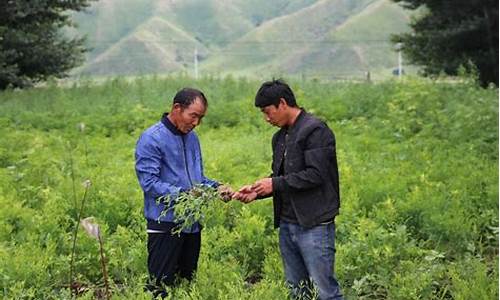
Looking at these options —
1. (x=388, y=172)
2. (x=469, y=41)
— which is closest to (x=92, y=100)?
(x=388, y=172)

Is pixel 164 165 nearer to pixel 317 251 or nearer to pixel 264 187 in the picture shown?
pixel 264 187

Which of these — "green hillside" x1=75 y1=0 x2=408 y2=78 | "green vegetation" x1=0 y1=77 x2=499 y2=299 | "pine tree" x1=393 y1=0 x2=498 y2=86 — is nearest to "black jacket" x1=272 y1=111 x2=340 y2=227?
"green vegetation" x1=0 y1=77 x2=499 y2=299

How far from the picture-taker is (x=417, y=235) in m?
6.44

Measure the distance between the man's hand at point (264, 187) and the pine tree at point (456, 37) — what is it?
568 inches

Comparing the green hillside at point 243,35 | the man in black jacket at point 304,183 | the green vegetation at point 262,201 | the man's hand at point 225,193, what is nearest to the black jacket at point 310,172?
the man in black jacket at point 304,183

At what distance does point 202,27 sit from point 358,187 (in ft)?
533

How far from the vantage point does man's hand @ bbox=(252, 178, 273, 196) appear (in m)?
4.05

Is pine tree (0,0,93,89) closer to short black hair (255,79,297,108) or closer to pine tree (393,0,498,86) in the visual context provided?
pine tree (393,0,498,86)

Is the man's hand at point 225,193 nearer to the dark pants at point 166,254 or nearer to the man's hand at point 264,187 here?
the man's hand at point 264,187

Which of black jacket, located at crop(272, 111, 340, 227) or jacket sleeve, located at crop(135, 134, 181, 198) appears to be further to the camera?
jacket sleeve, located at crop(135, 134, 181, 198)

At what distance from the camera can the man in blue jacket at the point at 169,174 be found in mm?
4137

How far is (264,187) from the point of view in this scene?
407 cm

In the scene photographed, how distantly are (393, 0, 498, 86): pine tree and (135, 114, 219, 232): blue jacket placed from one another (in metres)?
14.4

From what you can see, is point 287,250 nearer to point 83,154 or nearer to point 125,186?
point 125,186
